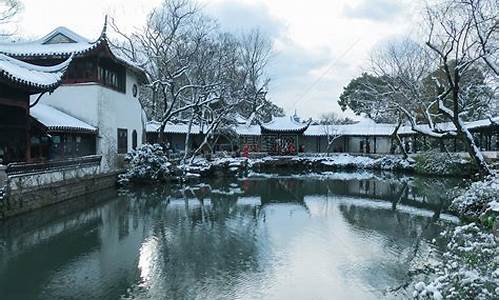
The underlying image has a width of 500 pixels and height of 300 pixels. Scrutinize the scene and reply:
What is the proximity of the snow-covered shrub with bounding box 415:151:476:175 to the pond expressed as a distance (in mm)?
9261

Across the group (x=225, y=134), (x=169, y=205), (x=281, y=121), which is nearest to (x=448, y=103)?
(x=281, y=121)

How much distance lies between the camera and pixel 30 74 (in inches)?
599

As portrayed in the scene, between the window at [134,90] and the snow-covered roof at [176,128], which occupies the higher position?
the window at [134,90]

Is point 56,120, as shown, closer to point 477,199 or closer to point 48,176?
point 48,176

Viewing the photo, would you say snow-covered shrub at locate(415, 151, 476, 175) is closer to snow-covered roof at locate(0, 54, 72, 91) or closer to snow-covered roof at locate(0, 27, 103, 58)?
snow-covered roof at locate(0, 27, 103, 58)

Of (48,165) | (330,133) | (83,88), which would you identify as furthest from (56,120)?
(330,133)

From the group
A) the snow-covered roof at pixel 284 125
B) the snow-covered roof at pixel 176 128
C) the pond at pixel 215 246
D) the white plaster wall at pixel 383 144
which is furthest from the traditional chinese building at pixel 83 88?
the white plaster wall at pixel 383 144

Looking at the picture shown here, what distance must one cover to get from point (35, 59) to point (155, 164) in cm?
680

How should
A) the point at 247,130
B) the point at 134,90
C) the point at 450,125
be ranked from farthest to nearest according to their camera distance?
the point at 247,130 → the point at 450,125 → the point at 134,90

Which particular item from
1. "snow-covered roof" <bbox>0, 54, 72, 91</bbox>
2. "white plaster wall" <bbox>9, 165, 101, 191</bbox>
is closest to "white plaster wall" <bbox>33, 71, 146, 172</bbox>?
"white plaster wall" <bbox>9, 165, 101, 191</bbox>

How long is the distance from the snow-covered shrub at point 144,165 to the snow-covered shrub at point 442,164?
16.2 m

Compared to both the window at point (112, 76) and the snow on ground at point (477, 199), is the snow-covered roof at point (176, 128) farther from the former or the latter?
the snow on ground at point (477, 199)

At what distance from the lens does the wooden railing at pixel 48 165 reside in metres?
12.5

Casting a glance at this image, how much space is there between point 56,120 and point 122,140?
Answer: 5183 millimetres
